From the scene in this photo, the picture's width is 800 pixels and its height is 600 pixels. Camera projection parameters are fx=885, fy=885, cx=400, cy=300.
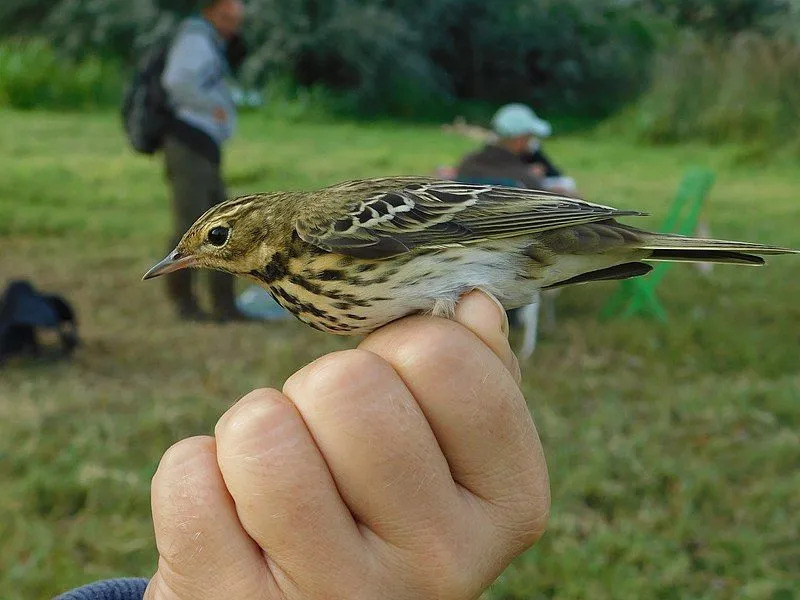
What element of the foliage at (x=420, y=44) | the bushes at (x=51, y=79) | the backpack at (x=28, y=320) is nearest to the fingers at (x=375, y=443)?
the backpack at (x=28, y=320)

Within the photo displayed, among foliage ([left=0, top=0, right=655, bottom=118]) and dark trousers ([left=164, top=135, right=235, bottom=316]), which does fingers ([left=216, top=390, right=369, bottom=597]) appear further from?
foliage ([left=0, top=0, right=655, bottom=118])

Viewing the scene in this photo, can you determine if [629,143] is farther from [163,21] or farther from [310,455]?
[310,455]

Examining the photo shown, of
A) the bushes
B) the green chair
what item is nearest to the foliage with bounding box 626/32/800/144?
the green chair

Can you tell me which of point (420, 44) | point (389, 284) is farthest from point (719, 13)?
point (389, 284)

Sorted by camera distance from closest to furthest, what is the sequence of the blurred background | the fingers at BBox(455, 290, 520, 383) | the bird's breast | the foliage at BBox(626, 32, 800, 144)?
the fingers at BBox(455, 290, 520, 383) → the bird's breast → the blurred background → the foliage at BBox(626, 32, 800, 144)

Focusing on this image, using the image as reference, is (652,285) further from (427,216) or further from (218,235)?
(218,235)

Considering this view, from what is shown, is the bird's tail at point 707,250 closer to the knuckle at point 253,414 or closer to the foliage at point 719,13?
the knuckle at point 253,414
